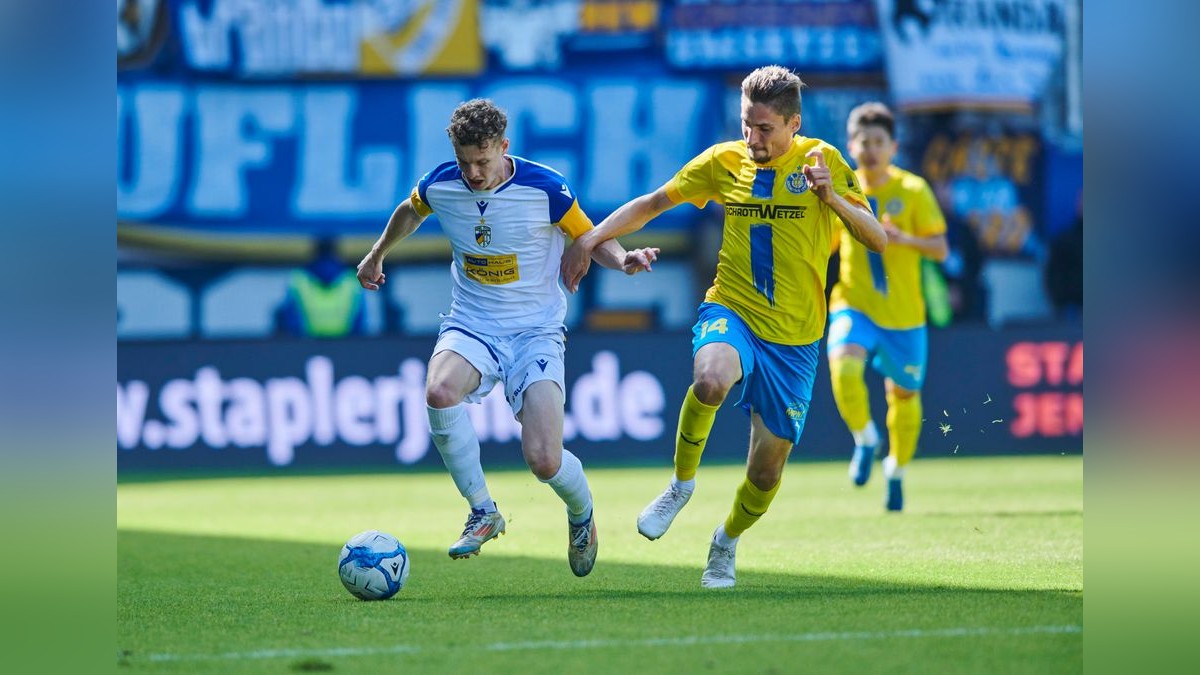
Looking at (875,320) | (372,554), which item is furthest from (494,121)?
(875,320)

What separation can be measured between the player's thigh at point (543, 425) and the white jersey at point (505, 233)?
370mm

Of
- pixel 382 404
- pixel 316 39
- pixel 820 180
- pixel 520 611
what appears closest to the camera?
pixel 520 611

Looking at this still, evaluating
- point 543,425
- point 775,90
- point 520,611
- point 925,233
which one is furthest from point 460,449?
point 925,233

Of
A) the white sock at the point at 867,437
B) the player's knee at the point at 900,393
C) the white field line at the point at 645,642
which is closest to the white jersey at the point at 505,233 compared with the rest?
the white field line at the point at 645,642

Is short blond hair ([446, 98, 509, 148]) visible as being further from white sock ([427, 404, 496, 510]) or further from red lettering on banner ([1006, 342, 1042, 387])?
red lettering on banner ([1006, 342, 1042, 387])

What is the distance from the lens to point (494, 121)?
6.62 m

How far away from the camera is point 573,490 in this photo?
6.77 metres

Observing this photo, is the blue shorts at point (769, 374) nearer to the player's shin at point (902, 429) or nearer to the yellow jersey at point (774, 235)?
the yellow jersey at point (774, 235)

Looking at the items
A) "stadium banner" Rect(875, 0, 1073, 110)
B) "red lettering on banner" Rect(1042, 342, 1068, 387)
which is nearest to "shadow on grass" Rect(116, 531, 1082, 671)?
"red lettering on banner" Rect(1042, 342, 1068, 387)

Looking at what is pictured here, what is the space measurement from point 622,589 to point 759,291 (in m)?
1.36

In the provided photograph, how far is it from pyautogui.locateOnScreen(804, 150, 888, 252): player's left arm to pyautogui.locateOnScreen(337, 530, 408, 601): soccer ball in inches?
87.7

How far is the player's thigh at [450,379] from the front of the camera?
6.68m

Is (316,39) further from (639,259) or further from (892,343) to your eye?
(639,259)
